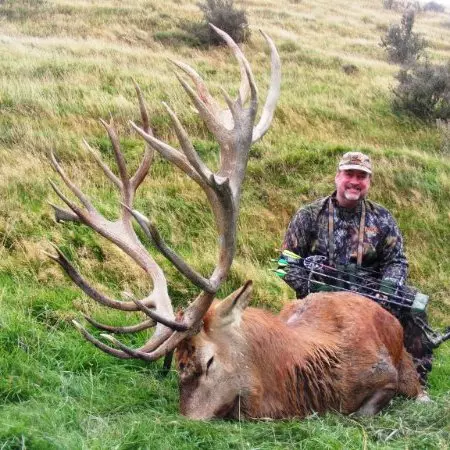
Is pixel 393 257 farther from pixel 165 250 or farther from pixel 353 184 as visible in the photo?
pixel 165 250

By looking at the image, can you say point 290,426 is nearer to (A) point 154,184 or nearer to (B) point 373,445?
(B) point 373,445

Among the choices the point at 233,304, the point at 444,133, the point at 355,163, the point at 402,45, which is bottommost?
the point at 444,133

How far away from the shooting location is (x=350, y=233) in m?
5.71

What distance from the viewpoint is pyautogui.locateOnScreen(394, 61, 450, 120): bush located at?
1386 centimetres

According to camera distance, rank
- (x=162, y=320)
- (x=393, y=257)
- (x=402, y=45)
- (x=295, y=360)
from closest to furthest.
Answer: (x=162, y=320) → (x=295, y=360) → (x=393, y=257) → (x=402, y=45)

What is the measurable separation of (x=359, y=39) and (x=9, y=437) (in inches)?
1029

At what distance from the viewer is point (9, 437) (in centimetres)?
318

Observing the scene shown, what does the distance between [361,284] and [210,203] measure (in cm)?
200

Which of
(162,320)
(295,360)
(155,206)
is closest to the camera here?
(162,320)

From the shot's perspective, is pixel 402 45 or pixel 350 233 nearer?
pixel 350 233

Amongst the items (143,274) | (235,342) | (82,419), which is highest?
(235,342)

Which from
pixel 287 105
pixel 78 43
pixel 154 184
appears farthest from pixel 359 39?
pixel 154 184

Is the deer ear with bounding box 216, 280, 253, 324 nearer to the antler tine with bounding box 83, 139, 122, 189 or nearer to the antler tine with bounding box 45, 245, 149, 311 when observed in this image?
the antler tine with bounding box 45, 245, 149, 311

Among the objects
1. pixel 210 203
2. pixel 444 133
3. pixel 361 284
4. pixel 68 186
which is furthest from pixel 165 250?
pixel 444 133
